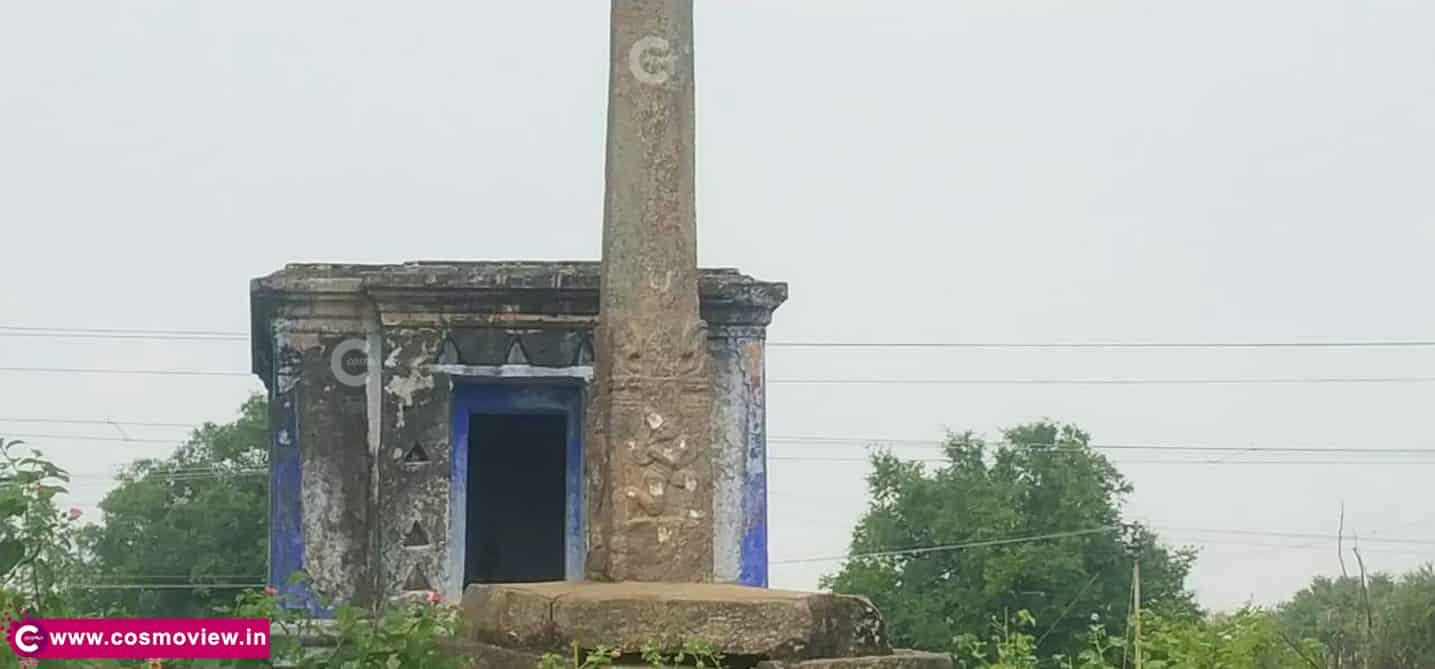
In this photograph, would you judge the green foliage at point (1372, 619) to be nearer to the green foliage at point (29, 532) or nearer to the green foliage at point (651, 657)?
the green foliage at point (651, 657)

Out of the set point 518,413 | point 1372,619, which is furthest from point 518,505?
point 1372,619

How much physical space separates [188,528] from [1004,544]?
14.9 metres

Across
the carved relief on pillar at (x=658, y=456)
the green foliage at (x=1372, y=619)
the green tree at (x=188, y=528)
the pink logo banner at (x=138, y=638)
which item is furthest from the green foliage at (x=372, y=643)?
the green tree at (x=188, y=528)

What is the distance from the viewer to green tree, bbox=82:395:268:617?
32.3m

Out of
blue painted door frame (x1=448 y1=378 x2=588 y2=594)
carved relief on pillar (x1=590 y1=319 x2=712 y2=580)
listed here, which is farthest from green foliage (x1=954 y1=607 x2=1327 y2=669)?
blue painted door frame (x1=448 y1=378 x2=588 y2=594)

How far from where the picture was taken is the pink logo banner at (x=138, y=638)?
537 centimetres

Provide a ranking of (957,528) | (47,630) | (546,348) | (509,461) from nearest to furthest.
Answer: (47,630), (546,348), (509,461), (957,528)

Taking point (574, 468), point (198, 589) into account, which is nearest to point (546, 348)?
point (574, 468)

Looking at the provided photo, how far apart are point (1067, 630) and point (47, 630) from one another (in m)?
29.5

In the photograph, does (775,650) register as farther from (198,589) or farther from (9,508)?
(198,589)

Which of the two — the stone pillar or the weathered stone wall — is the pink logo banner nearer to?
the stone pillar

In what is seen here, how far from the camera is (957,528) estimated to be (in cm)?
3606

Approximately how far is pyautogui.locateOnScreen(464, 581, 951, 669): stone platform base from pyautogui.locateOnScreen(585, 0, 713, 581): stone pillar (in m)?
0.78

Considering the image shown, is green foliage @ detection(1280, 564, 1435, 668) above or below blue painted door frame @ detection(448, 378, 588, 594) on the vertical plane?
below
